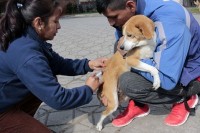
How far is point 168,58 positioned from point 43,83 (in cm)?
121

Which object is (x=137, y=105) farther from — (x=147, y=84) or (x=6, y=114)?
(x=6, y=114)

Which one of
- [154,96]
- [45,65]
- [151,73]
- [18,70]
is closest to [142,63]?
[151,73]

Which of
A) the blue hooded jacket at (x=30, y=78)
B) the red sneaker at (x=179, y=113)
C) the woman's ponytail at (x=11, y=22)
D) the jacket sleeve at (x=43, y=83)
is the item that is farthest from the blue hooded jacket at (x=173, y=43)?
the woman's ponytail at (x=11, y=22)

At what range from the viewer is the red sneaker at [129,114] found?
134 inches

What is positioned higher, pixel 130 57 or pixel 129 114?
pixel 130 57

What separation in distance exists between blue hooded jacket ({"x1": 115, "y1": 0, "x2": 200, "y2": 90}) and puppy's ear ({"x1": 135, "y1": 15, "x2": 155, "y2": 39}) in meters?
0.09

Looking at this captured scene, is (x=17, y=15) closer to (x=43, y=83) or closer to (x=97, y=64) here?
(x=43, y=83)

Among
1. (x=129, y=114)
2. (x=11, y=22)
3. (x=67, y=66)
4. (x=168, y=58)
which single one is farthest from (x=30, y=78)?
(x=129, y=114)

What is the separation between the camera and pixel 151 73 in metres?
3.02

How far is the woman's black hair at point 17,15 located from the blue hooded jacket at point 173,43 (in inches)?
43.3

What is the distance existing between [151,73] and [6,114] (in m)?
1.38

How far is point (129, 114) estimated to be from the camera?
135 inches

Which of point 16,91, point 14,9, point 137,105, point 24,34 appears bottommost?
point 137,105

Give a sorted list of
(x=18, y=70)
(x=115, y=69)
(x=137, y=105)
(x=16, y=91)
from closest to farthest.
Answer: (x=18, y=70)
(x=16, y=91)
(x=115, y=69)
(x=137, y=105)
